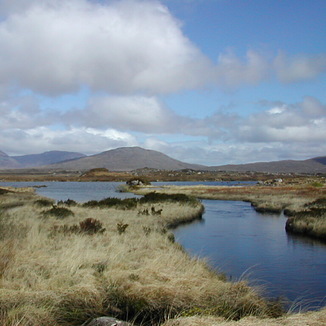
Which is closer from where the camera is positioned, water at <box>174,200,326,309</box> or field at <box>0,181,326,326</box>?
field at <box>0,181,326,326</box>

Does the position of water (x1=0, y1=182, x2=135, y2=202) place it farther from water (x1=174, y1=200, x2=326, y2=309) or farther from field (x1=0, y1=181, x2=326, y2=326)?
field (x1=0, y1=181, x2=326, y2=326)

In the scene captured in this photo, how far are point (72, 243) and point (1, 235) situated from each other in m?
2.47

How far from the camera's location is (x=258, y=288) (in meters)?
11.8

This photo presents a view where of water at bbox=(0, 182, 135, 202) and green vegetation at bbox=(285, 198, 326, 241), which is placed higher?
green vegetation at bbox=(285, 198, 326, 241)

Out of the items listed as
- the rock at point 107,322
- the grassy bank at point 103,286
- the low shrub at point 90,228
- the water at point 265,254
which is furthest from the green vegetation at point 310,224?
the rock at point 107,322

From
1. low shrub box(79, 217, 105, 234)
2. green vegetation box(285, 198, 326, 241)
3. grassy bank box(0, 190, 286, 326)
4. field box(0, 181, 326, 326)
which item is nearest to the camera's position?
field box(0, 181, 326, 326)

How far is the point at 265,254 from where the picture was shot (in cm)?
1817

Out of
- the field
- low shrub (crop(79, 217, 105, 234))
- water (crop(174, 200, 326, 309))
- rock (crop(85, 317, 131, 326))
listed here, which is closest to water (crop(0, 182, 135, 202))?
water (crop(174, 200, 326, 309))

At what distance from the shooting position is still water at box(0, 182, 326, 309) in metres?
12.7

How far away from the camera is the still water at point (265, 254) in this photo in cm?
1269

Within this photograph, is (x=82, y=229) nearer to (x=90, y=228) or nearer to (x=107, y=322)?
(x=90, y=228)

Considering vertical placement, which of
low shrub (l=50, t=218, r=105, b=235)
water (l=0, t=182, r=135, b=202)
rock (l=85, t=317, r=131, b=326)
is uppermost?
low shrub (l=50, t=218, r=105, b=235)

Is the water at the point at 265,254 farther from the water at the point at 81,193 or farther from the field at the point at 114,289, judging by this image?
the water at the point at 81,193

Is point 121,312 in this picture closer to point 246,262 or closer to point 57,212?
point 246,262
